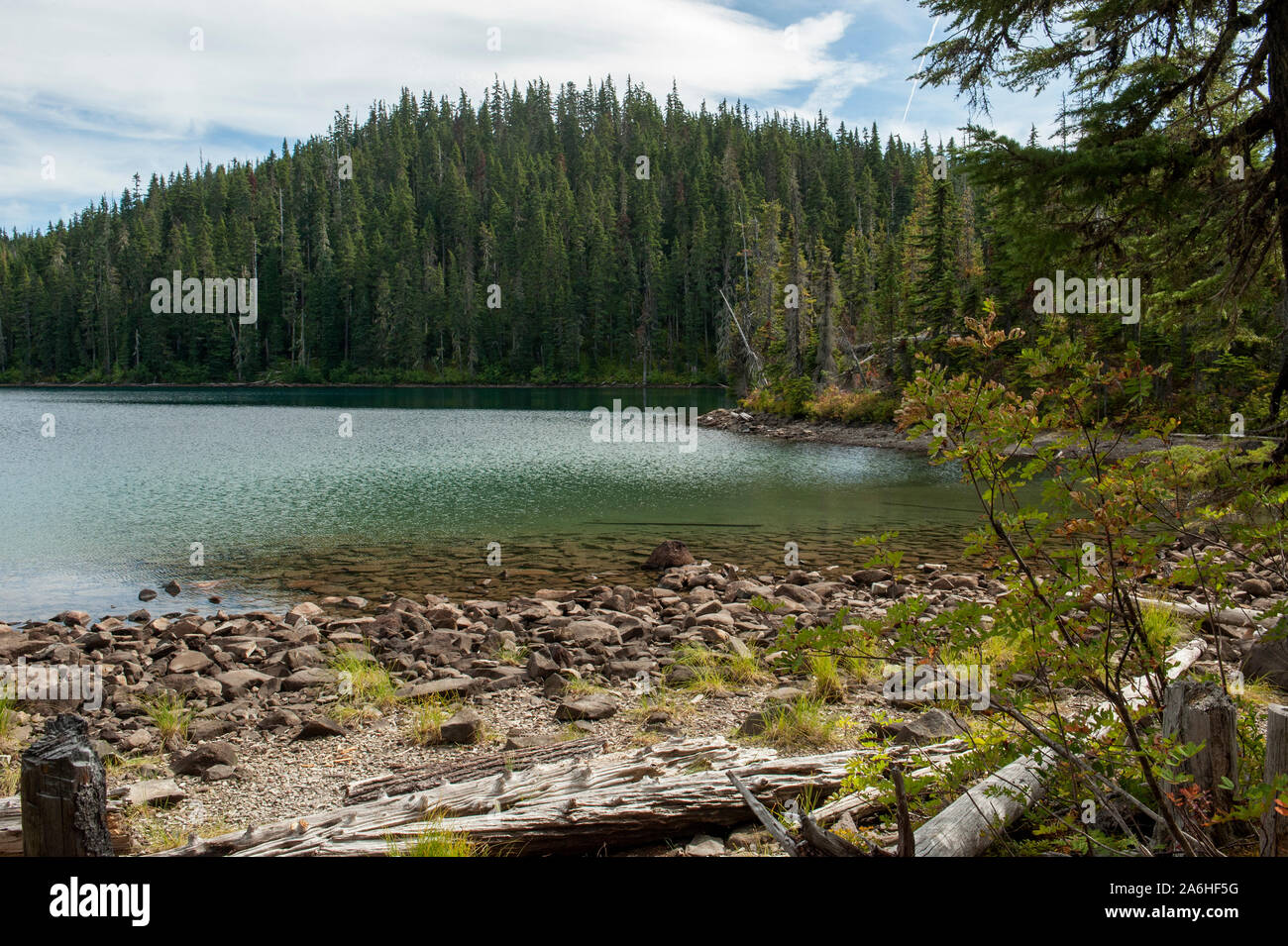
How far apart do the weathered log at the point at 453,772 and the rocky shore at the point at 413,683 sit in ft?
0.95

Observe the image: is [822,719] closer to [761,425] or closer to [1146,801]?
[1146,801]

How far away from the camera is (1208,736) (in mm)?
3355

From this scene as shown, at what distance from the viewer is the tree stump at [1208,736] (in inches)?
131

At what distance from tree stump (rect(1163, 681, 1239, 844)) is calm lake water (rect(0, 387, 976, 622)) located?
10.9 m

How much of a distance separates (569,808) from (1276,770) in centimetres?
301

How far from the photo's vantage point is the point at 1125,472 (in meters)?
3.50

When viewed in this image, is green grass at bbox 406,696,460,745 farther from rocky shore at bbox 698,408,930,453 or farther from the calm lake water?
rocky shore at bbox 698,408,930,453

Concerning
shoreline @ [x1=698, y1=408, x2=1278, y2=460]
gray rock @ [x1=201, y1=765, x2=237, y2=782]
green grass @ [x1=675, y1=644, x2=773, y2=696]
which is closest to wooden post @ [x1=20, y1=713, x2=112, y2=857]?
gray rock @ [x1=201, y1=765, x2=237, y2=782]

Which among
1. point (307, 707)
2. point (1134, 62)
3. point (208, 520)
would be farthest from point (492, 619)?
point (208, 520)

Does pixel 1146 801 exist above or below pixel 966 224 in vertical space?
below

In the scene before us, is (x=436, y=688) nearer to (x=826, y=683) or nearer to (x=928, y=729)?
(x=826, y=683)

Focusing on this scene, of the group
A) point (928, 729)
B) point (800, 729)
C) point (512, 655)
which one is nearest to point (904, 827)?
point (928, 729)

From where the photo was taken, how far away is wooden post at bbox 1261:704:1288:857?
285cm
